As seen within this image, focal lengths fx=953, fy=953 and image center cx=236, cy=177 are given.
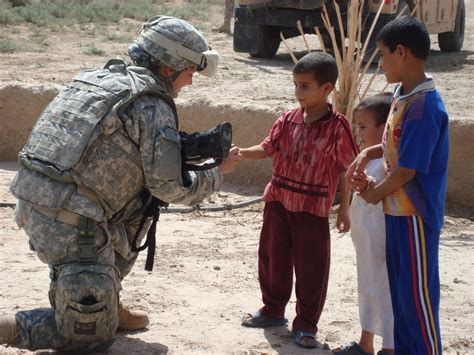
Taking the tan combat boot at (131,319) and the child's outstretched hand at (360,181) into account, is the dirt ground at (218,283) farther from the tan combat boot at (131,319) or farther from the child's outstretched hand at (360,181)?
the child's outstretched hand at (360,181)

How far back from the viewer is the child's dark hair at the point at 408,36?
11.1 ft

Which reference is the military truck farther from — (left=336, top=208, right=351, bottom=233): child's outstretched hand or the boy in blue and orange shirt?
the boy in blue and orange shirt

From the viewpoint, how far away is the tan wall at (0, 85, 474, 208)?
670 cm

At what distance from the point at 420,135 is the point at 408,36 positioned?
1.22 ft

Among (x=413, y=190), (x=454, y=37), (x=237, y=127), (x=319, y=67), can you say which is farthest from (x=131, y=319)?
(x=454, y=37)

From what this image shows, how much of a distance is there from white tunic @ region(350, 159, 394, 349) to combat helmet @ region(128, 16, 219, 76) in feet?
2.70

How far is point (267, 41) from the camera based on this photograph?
476 inches

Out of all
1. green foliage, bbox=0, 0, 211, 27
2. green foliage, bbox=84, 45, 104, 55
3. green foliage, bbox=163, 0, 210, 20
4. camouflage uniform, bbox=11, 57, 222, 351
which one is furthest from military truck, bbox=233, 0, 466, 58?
camouflage uniform, bbox=11, 57, 222, 351

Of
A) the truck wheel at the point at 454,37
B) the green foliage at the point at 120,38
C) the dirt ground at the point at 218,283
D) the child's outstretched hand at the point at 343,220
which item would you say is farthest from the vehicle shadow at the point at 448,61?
the child's outstretched hand at the point at 343,220

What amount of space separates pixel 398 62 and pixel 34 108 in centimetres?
487

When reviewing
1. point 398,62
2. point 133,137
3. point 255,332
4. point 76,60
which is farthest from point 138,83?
point 76,60

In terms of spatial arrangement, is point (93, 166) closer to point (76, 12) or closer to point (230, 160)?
point (230, 160)

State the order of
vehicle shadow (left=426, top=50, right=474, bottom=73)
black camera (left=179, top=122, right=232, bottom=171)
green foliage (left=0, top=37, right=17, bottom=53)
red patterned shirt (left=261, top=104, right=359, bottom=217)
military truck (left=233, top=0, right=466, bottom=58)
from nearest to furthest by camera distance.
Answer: black camera (left=179, top=122, right=232, bottom=171)
red patterned shirt (left=261, top=104, right=359, bottom=217)
military truck (left=233, top=0, right=466, bottom=58)
vehicle shadow (left=426, top=50, right=474, bottom=73)
green foliage (left=0, top=37, right=17, bottom=53)

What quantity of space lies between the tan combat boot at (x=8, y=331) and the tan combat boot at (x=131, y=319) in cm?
53
